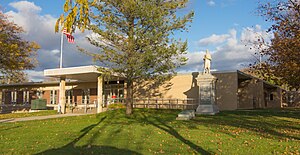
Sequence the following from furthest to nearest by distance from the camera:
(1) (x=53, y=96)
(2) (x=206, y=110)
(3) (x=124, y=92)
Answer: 1. (1) (x=53, y=96)
2. (3) (x=124, y=92)
3. (2) (x=206, y=110)

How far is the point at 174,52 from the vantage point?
17094 millimetres

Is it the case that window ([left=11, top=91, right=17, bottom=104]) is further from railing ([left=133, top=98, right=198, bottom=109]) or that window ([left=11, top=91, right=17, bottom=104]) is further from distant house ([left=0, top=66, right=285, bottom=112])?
railing ([left=133, top=98, right=198, bottom=109])

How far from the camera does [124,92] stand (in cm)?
2938

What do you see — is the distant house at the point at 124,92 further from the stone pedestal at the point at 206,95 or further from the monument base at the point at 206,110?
the monument base at the point at 206,110

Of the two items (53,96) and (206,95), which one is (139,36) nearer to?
(206,95)

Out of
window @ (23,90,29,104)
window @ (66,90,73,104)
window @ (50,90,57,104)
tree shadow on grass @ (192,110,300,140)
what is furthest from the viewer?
window @ (23,90,29,104)

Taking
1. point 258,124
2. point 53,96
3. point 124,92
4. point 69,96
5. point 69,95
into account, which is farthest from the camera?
point 53,96

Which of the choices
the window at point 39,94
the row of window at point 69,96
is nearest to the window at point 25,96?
the window at point 39,94

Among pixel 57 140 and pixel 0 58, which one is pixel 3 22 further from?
pixel 57 140

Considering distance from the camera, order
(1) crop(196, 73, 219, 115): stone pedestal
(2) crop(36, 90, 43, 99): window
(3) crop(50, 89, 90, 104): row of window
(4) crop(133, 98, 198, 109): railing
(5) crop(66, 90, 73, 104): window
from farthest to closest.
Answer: (2) crop(36, 90, 43, 99): window
(5) crop(66, 90, 73, 104): window
(3) crop(50, 89, 90, 104): row of window
(4) crop(133, 98, 198, 109): railing
(1) crop(196, 73, 219, 115): stone pedestal

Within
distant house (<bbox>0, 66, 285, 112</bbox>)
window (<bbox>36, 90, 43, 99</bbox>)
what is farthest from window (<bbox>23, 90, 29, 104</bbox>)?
window (<bbox>36, 90, 43, 99</bbox>)

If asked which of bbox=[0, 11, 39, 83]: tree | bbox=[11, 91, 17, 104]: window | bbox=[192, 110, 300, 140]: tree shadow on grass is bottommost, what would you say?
bbox=[192, 110, 300, 140]: tree shadow on grass

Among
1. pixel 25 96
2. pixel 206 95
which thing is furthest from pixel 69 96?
pixel 206 95

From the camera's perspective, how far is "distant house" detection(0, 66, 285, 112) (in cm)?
2452
